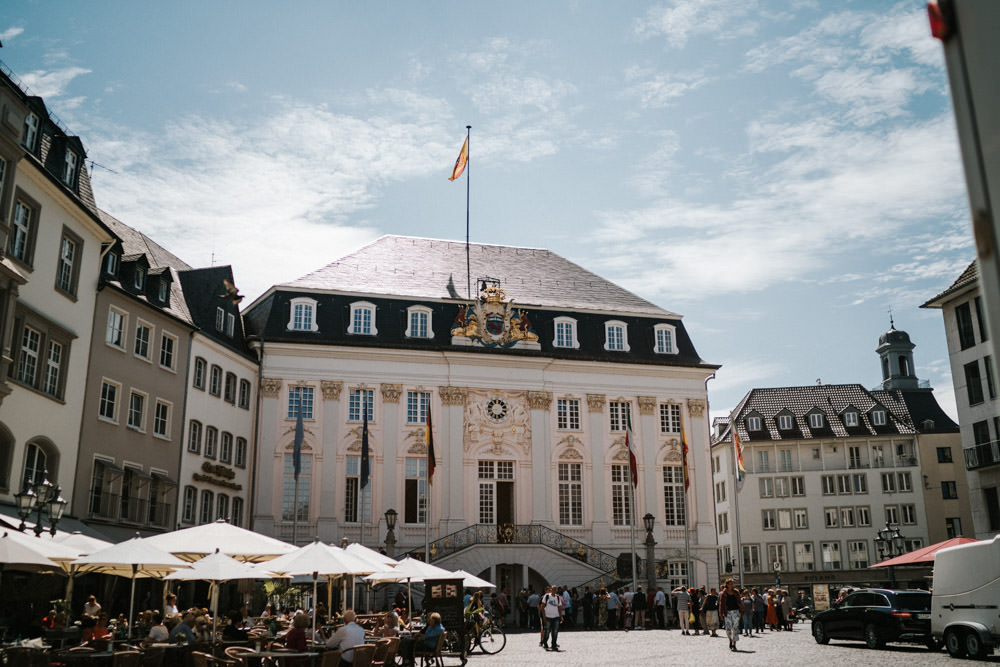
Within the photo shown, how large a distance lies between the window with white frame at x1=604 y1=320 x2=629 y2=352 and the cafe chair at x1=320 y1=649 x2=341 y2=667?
3361cm

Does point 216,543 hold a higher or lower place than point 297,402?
lower

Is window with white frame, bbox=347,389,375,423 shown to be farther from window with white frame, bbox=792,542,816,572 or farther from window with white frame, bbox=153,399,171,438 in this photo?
window with white frame, bbox=792,542,816,572

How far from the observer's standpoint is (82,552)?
18562mm

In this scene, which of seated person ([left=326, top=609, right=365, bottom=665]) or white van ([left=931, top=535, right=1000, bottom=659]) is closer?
seated person ([left=326, top=609, right=365, bottom=665])

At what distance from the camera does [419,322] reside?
44.7 metres

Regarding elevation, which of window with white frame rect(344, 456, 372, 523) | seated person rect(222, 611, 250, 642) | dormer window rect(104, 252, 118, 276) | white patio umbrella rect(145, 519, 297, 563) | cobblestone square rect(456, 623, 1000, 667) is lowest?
cobblestone square rect(456, 623, 1000, 667)

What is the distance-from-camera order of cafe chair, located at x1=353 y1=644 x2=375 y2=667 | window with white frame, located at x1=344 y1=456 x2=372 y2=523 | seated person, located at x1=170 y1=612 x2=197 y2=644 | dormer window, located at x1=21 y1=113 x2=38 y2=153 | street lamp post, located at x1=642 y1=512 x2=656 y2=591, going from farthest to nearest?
window with white frame, located at x1=344 y1=456 x2=372 y2=523, street lamp post, located at x1=642 y1=512 x2=656 y2=591, dormer window, located at x1=21 y1=113 x2=38 y2=153, seated person, located at x1=170 y1=612 x2=197 y2=644, cafe chair, located at x1=353 y1=644 x2=375 y2=667

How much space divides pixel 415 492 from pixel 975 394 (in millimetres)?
25208

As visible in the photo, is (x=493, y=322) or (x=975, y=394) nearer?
(x=975, y=394)

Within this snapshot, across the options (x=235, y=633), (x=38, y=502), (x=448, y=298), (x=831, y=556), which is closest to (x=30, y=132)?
(x=38, y=502)

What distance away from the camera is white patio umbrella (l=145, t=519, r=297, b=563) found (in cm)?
1917

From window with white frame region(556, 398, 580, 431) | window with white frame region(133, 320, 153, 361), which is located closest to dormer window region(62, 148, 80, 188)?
window with white frame region(133, 320, 153, 361)

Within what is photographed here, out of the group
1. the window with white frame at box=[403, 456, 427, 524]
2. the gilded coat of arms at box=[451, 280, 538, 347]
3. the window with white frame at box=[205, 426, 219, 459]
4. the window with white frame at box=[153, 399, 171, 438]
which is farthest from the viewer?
the gilded coat of arms at box=[451, 280, 538, 347]

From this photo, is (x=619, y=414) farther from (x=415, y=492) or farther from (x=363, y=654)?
(x=363, y=654)
